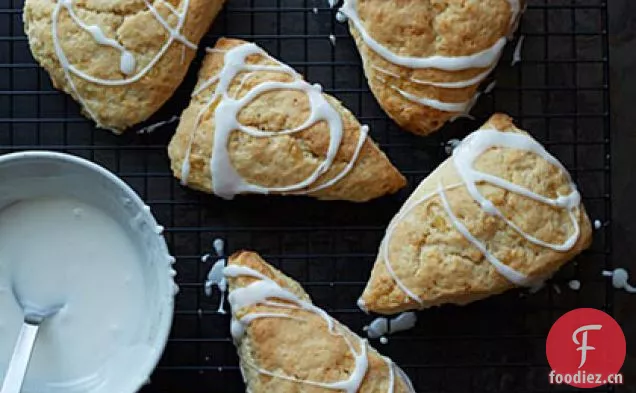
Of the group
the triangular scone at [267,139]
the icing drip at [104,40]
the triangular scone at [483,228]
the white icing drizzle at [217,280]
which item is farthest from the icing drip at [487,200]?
the icing drip at [104,40]

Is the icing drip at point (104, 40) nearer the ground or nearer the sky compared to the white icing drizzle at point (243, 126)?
nearer the sky

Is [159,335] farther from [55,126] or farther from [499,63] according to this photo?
[499,63]

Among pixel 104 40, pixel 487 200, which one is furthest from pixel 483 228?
pixel 104 40

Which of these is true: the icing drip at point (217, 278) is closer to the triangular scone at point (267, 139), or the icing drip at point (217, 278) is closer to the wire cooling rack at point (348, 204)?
the wire cooling rack at point (348, 204)

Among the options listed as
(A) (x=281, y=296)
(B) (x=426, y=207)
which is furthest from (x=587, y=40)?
(A) (x=281, y=296)

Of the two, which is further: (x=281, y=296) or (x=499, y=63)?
(x=499, y=63)

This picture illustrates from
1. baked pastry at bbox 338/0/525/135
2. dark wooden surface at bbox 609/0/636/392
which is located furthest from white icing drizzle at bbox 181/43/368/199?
dark wooden surface at bbox 609/0/636/392
